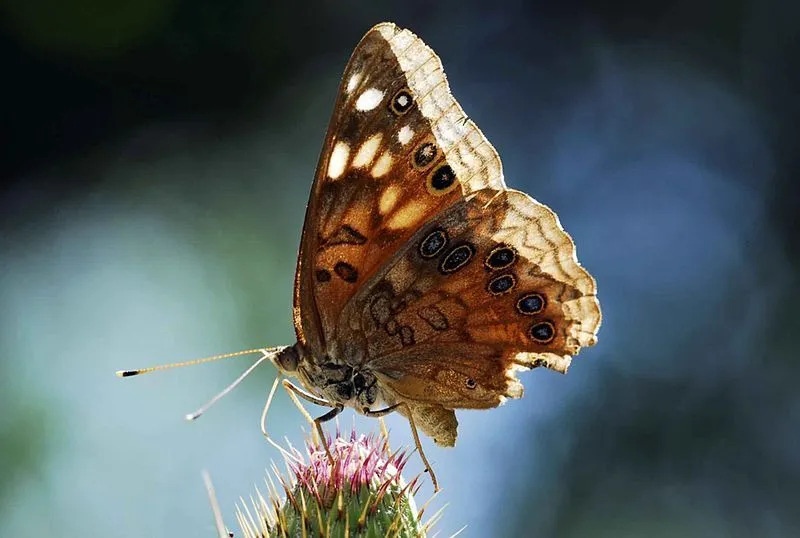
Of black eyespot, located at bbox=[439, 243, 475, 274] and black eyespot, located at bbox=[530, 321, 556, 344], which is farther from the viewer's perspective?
black eyespot, located at bbox=[439, 243, 475, 274]

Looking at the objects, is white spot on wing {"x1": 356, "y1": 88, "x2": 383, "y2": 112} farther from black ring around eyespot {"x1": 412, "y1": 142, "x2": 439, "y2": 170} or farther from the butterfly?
black ring around eyespot {"x1": 412, "y1": 142, "x2": 439, "y2": 170}

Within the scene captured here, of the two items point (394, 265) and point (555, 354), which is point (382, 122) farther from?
point (555, 354)

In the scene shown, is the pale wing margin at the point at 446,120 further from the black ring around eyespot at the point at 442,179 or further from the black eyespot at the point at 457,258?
A: the black eyespot at the point at 457,258

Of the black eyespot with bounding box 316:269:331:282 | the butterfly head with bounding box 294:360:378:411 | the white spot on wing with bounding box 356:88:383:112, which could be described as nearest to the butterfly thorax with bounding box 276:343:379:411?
A: the butterfly head with bounding box 294:360:378:411

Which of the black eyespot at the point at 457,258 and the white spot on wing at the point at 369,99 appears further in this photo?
the black eyespot at the point at 457,258

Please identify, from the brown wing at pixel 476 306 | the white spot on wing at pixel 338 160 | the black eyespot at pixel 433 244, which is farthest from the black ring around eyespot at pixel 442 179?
the white spot on wing at pixel 338 160

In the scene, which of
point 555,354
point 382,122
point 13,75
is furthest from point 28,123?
point 555,354

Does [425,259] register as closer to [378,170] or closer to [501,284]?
[501,284]
